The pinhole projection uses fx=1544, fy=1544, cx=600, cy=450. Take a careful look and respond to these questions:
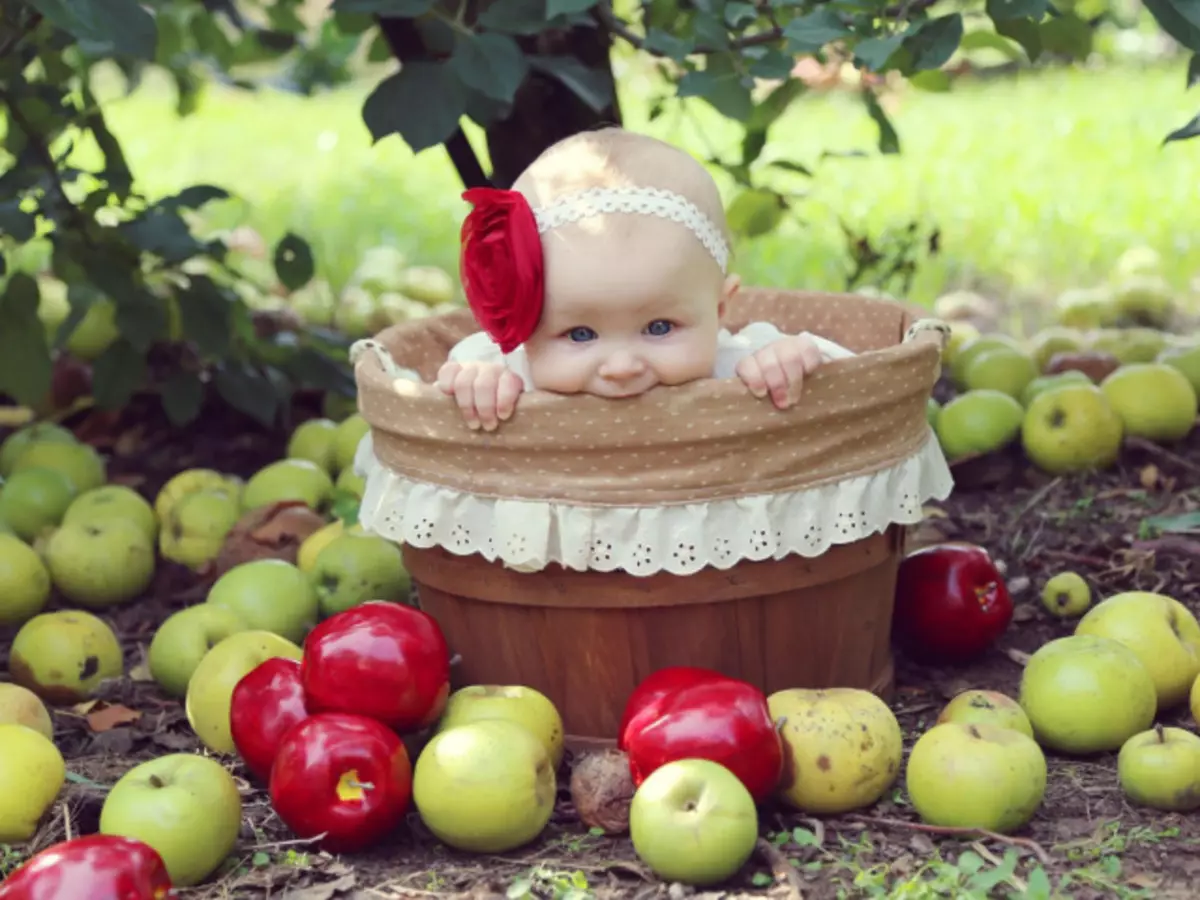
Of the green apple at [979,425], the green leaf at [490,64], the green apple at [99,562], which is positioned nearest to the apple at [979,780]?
the green leaf at [490,64]

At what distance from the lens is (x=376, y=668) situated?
98.2 inches

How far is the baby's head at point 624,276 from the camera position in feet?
8.24

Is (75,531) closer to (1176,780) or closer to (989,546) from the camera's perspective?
(989,546)

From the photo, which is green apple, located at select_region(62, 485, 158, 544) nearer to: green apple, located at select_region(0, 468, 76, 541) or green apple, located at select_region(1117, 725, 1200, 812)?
green apple, located at select_region(0, 468, 76, 541)

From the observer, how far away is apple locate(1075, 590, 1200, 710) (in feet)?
9.09

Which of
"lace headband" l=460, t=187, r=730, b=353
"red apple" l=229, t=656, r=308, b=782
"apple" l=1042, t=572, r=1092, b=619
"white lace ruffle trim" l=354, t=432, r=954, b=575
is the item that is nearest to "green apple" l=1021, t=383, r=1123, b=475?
"apple" l=1042, t=572, r=1092, b=619

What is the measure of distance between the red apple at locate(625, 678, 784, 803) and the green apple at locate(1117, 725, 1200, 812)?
551 millimetres

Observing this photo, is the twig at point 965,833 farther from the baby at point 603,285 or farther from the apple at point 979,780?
the baby at point 603,285

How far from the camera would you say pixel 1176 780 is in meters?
2.38

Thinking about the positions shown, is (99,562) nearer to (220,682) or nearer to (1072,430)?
(220,682)

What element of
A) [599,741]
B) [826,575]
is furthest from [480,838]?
[826,575]

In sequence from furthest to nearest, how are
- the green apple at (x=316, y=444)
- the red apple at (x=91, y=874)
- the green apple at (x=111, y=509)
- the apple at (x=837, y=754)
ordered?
the green apple at (x=316, y=444), the green apple at (x=111, y=509), the apple at (x=837, y=754), the red apple at (x=91, y=874)

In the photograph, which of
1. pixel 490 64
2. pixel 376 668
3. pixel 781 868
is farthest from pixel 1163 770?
pixel 490 64

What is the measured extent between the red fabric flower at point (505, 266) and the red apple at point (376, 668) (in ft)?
1.65
